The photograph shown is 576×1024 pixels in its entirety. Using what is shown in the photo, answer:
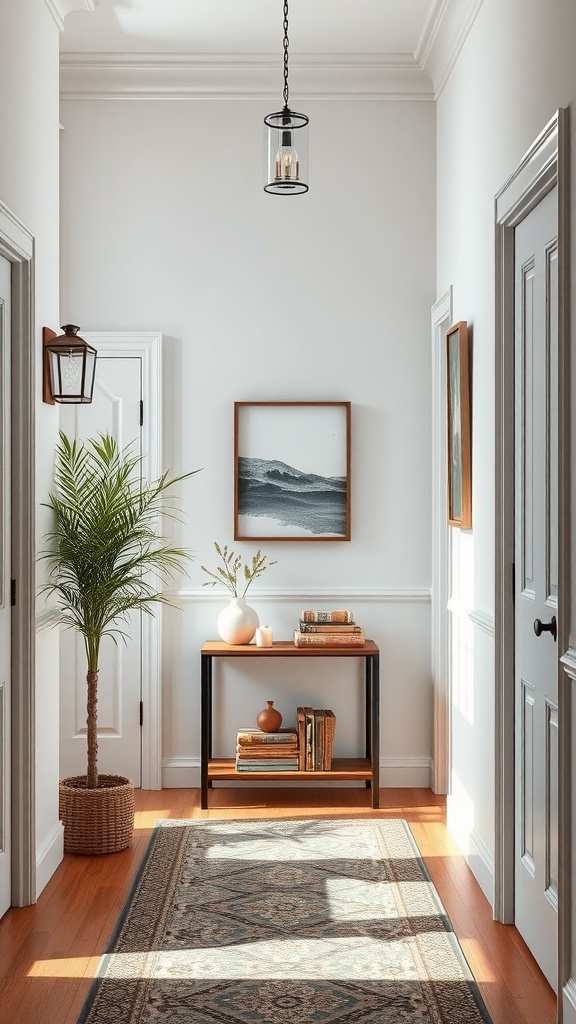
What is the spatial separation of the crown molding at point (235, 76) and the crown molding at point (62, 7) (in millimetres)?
732

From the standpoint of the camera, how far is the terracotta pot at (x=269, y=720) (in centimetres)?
468

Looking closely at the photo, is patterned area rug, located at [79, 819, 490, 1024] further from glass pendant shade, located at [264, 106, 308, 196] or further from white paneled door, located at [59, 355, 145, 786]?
glass pendant shade, located at [264, 106, 308, 196]

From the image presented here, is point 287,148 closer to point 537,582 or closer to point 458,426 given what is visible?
point 458,426

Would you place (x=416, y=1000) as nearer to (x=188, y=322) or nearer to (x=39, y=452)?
(x=39, y=452)

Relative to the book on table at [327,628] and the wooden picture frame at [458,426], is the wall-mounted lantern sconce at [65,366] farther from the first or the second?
the book on table at [327,628]

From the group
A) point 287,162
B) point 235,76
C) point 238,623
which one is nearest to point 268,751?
point 238,623

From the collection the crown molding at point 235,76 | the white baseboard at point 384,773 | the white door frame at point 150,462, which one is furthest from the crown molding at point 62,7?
the white baseboard at point 384,773

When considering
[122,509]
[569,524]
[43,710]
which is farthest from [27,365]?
[569,524]

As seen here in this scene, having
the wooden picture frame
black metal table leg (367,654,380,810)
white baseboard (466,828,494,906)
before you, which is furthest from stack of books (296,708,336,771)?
the wooden picture frame

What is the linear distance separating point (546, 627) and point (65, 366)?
1929 mm

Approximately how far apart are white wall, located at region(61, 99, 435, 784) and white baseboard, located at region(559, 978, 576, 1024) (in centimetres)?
245

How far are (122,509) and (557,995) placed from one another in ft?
7.34

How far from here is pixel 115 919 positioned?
10.8 ft

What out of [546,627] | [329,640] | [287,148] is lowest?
[329,640]
